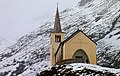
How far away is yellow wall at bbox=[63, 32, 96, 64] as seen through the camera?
53.6 meters

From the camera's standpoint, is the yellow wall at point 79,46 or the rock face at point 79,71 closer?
the rock face at point 79,71

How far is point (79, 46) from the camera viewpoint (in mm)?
55219

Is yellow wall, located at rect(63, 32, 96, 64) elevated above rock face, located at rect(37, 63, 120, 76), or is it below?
above

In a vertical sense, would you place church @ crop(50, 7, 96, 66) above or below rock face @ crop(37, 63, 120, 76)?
above

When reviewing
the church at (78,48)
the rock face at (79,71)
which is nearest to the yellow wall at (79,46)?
the church at (78,48)

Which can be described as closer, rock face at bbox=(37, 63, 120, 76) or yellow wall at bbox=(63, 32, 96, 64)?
rock face at bbox=(37, 63, 120, 76)

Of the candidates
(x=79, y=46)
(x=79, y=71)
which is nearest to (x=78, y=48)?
(x=79, y=46)

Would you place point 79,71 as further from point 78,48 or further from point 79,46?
point 79,46

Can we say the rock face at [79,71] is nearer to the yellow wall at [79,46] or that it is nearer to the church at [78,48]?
the church at [78,48]

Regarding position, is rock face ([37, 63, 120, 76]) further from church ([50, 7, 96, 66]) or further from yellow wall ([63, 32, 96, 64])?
yellow wall ([63, 32, 96, 64])

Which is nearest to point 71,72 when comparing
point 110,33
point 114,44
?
point 114,44

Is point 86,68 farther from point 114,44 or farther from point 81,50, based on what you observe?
point 114,44

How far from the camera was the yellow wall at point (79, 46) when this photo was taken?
5362 centimetres

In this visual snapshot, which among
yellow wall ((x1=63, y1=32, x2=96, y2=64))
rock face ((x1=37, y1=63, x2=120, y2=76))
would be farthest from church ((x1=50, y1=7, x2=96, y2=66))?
rock face ((x1=37, y1=63, x2=120, y2=76))
